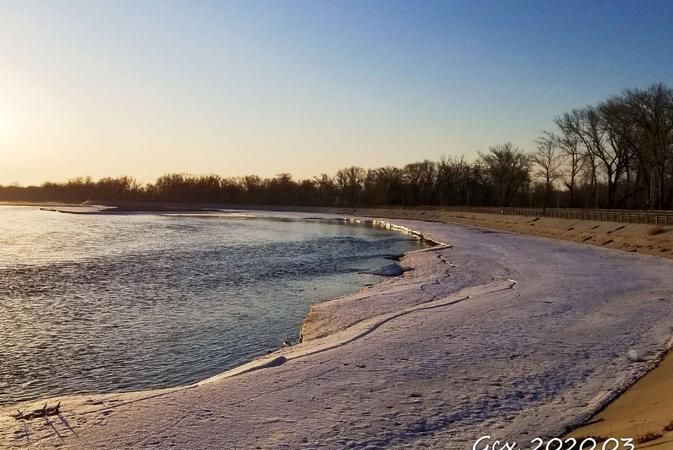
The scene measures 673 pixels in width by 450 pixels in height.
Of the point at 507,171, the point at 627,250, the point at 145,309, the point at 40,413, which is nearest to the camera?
the point at 40,413

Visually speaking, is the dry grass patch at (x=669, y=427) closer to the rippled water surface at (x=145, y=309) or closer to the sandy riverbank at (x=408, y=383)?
the sandy riverbank at (x=408, y=383)

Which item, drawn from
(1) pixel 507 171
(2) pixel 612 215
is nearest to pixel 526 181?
(1) pixel 507 171

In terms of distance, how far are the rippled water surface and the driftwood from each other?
126 centimetres

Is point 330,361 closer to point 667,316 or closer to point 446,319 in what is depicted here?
point 446,319

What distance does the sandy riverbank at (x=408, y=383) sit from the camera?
8117 millimetres

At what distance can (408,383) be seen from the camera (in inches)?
407

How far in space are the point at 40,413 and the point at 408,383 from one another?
619 centimetres

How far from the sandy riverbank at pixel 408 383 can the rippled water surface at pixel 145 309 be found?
1.46m

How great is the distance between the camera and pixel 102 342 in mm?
14242

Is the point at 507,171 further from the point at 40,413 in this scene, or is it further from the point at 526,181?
the point at 40,413

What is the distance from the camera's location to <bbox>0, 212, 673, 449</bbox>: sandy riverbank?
8117mm

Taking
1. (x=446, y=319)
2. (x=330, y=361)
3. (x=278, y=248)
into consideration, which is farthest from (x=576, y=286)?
(x=278, y=248)

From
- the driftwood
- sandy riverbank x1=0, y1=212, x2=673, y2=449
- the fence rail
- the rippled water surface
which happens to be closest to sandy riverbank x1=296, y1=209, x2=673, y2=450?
sandy riverbank x1=0, y1=212, x2=673, y2=449

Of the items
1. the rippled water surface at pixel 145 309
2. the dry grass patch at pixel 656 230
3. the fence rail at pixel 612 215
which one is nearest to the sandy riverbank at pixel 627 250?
the dry grass patch at pixel 656 230
